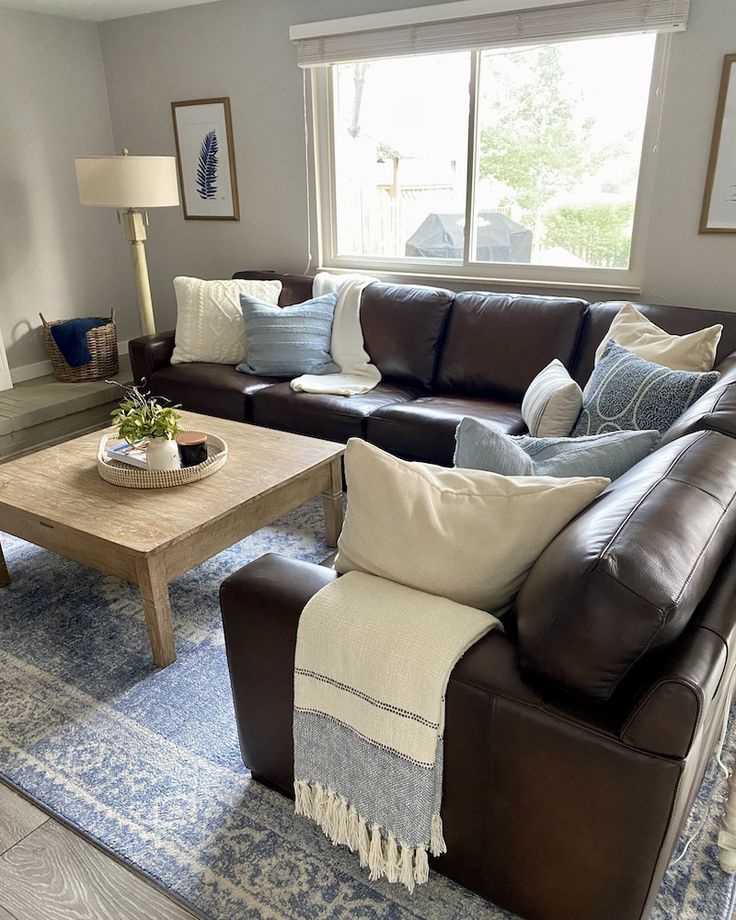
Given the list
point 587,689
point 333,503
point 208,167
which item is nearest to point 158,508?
point 333,503

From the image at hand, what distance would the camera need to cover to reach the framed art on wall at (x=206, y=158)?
431cm

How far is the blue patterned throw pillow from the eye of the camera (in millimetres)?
2189

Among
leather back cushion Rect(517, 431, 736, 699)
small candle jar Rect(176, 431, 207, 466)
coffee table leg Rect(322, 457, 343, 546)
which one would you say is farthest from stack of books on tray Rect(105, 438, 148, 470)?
leather back cushion Rect(517, 431, 736, 699)

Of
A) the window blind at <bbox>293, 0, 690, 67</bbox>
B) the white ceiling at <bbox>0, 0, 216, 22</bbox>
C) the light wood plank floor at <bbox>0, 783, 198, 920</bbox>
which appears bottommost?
the light wood plank floor at <bbox>0, 783, 198, 920</bbox>

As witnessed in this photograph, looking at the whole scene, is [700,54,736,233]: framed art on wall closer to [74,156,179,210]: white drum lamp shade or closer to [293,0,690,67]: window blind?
[293,0,690,67]: window blind

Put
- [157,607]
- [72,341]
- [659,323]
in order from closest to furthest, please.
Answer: [157,607] → [659,323] → [72,341]

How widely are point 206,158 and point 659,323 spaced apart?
300 cm

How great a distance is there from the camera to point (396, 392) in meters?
3.40

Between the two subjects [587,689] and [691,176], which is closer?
[587,689]

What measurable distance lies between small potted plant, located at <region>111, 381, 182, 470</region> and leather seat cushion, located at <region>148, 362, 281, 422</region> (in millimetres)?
1056

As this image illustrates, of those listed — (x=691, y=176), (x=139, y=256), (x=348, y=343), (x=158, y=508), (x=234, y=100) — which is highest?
(x=234, y=100)

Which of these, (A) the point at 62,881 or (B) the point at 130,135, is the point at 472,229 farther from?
(A) the point at 62,881

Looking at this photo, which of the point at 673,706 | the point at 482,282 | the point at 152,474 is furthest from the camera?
the point at 482,282

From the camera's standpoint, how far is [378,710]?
49.6 inches
